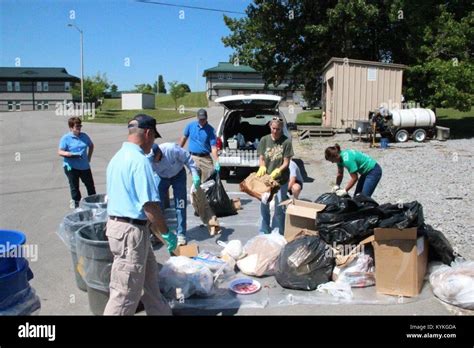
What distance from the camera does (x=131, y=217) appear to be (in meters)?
3.40

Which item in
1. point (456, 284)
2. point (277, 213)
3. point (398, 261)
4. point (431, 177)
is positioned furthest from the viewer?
point (431, 177)

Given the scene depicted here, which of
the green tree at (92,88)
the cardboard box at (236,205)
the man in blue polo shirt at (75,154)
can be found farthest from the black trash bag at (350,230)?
the green tree at (92,88)

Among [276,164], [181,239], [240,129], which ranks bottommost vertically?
[181,239]

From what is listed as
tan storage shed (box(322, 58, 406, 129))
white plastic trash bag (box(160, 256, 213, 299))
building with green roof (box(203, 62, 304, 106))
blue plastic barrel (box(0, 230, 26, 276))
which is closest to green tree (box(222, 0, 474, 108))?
tan storage shed (box(322, 58, 406, 129))

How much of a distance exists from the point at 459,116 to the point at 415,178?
20919mm

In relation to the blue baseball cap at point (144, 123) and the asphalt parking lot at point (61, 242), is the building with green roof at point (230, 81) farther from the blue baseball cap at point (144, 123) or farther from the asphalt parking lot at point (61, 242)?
the blue baseball cap at point (144, 123)

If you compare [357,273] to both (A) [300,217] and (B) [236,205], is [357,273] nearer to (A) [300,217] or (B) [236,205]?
(A) [300,217]

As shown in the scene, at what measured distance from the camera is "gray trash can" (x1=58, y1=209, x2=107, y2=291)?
179 inches

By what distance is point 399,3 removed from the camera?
20062mm

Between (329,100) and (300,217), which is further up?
(329,100)

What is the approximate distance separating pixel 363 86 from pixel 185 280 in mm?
17612

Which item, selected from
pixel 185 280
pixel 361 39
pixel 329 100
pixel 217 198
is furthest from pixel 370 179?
pixel 361 39

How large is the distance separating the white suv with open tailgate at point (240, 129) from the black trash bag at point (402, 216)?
4.71 m
